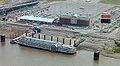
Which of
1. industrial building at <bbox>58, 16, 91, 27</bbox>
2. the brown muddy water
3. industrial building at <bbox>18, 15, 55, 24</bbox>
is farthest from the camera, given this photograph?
industrial building at <bbox>18, 15, 55, 24</bbox>

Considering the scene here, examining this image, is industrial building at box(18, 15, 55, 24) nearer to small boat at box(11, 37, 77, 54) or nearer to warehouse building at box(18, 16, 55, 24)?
warehouse building at box(18, 16, 55, 24)

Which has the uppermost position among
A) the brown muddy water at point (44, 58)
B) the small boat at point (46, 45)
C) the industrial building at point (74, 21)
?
the industrial building at point (74, 21)

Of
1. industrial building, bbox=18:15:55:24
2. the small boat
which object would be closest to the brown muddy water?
the small boat

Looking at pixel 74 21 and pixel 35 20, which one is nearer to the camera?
pixel 74 21

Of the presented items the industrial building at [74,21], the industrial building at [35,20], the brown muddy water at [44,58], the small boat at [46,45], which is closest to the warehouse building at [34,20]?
the industrial building at [35,20]

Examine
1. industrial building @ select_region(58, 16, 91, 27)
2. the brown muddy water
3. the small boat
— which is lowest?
the brown muddy water

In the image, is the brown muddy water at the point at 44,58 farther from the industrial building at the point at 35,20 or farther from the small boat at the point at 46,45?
the industrial building at the point at 35,20

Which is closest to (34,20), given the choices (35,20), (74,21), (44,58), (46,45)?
(35,20)

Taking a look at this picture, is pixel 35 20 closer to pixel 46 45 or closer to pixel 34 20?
pixel 34 20
